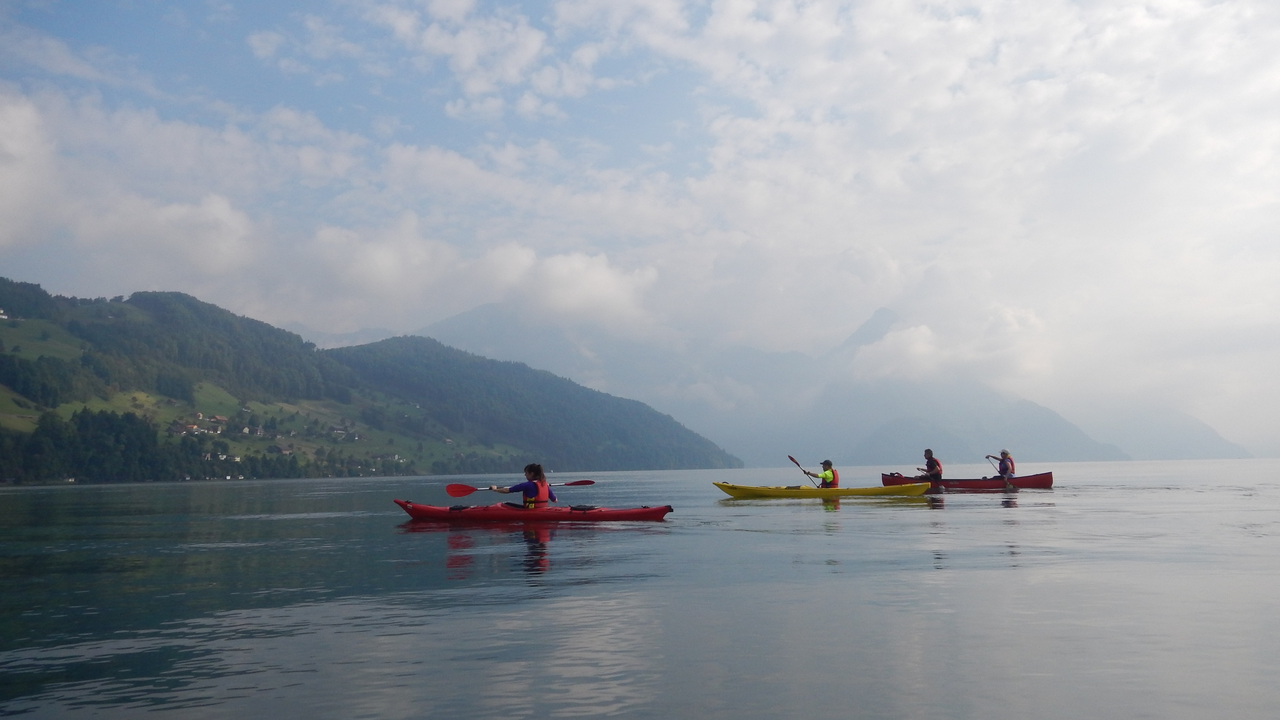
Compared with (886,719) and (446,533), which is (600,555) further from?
(886,719)

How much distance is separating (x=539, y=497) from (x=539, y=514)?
770 mm

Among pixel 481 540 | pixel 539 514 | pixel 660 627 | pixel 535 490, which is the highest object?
pixel 535 490

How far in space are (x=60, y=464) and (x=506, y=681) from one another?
20911 centimetres

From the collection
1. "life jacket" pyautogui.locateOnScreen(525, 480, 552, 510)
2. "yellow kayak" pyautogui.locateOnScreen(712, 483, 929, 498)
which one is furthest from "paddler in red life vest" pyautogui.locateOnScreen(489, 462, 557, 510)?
"yellow kayak" pyautogui.locateOnScreen(712, 483, 929, 498)

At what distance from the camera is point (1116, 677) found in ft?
43.4

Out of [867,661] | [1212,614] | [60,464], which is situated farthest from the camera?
[60,464]

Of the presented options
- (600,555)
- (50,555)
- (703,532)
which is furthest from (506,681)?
(50,555)

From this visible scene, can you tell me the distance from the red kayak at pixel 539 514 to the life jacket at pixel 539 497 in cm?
25

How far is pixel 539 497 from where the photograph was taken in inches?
1607

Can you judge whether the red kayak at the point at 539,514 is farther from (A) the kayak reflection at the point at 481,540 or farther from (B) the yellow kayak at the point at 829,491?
(B) the yellow kayak at the point at 829,491

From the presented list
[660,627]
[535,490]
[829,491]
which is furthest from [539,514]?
[660,627]

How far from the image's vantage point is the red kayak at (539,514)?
41.2 metres

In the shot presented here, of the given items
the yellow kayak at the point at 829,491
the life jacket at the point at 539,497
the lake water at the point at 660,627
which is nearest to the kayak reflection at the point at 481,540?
the lake water at the point at 660,627

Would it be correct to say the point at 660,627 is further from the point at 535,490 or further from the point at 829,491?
the point at 829,491
